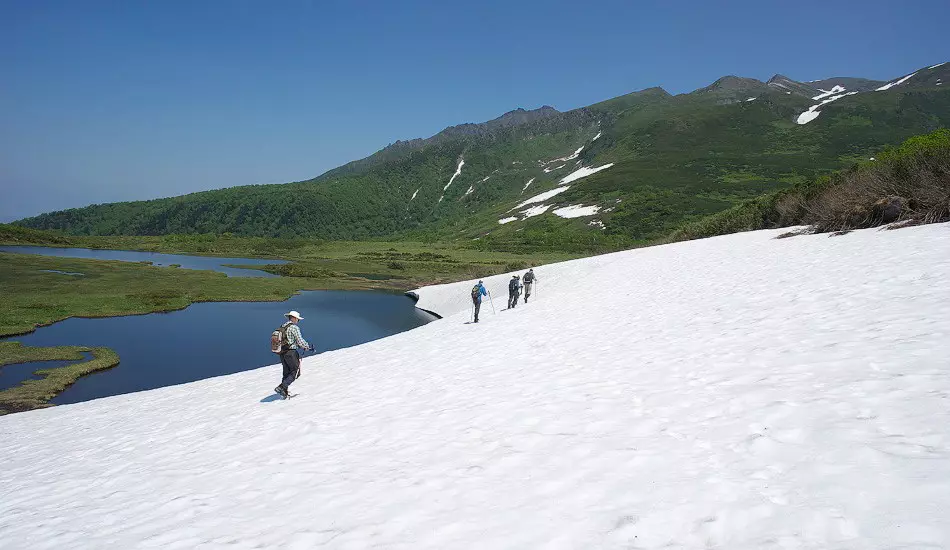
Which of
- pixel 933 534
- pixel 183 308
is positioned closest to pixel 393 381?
pixel 933 534

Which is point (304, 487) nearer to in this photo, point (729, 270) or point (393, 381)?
point (393, 381)

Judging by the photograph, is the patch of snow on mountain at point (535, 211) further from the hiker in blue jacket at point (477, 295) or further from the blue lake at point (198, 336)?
the hiker in blue jacket at point (477, 295)

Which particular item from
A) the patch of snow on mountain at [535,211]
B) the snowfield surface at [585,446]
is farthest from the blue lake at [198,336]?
the patch of snow on mountain at [535,211]

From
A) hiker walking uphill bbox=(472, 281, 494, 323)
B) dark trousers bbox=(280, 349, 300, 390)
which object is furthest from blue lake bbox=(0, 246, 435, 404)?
hiker walking uphill bbox=(472, 281, 494, 323)

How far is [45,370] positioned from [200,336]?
14.0 metres

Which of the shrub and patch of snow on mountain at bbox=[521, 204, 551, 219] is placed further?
patch of snow on mountain at bbox=[521, 204, 551, 219]

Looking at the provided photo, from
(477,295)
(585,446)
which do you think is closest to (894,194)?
(477,295)

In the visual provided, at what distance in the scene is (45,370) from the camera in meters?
29.9

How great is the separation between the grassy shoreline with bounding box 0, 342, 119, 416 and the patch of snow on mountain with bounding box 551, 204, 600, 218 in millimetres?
137745

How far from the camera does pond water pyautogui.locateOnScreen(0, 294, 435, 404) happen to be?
3102 cm

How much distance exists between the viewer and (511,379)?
12.2 meters

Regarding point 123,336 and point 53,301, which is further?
point 53,301

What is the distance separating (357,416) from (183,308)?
53.7m

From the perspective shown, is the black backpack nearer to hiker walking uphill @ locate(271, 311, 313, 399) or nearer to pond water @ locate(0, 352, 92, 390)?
hiker walking uphill @ locate(271, 311, 313, 399)
